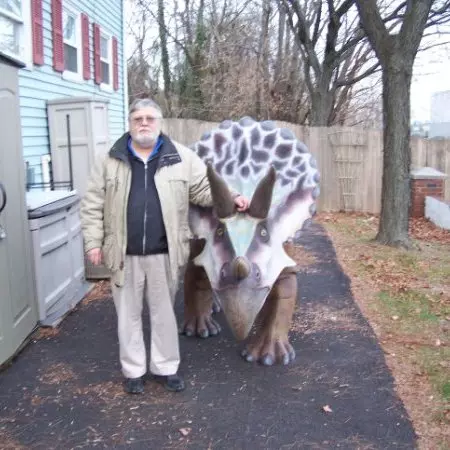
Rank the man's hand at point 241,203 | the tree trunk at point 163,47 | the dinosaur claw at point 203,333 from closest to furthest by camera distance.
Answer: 1. the man's hand at point 241,203
2. the dinosaur claw at point 203,333
3. the tree trunk at point 163,47

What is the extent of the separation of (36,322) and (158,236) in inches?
86.8

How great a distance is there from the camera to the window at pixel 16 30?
7660 mm

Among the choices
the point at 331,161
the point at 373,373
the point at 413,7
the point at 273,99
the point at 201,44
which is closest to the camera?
the point at 373,373

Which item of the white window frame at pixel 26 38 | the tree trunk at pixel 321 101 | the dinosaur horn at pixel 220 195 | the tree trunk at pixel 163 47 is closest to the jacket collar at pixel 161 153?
the dinosaur horn at pixel 220 195

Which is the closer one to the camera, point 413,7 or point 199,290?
point 199,290

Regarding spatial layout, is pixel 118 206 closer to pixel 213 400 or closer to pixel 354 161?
pixel 213 400

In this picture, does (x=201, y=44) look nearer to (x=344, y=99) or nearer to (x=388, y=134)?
(x=344, y=99)

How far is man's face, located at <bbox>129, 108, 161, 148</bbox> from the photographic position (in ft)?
11.5

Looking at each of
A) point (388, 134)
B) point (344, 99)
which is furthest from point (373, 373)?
point (344, 99)

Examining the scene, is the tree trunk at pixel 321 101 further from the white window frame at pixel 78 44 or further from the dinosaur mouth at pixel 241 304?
the dinosaur mouth at pixel 241 304

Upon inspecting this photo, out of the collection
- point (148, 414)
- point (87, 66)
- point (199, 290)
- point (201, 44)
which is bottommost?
point (148, 414)

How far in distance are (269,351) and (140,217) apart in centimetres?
160

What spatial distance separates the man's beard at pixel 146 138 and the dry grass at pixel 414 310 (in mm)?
2386

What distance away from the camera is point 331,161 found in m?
13.5
